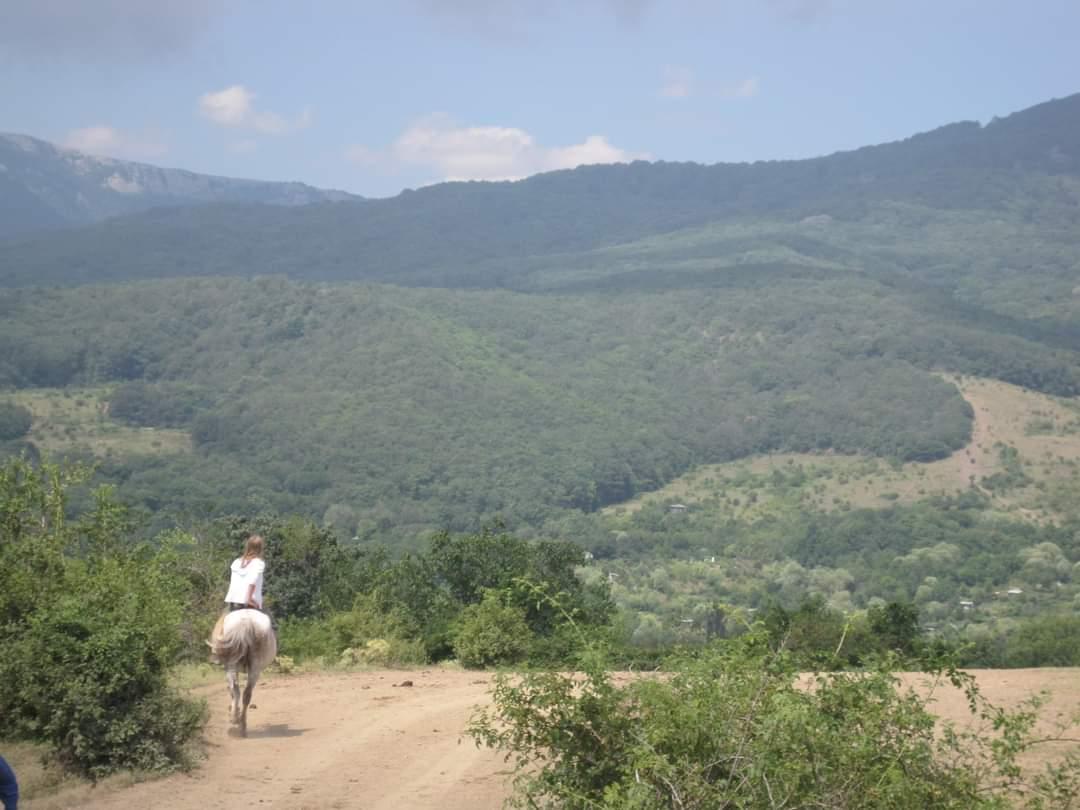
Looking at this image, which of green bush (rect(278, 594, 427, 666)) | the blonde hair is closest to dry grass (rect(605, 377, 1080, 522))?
green bush (rect(278, 594, 427, 666))

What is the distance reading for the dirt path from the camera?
8602 millimetres

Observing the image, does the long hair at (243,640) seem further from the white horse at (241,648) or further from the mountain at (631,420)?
the mountain at (631,420)

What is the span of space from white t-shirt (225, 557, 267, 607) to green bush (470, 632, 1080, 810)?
3.35 metres

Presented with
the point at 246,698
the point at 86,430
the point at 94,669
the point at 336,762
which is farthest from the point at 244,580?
the point at 86,430

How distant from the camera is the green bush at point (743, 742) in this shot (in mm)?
6746

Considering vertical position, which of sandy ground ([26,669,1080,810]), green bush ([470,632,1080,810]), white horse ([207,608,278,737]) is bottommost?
sandy ground ([26,669,1080,810])

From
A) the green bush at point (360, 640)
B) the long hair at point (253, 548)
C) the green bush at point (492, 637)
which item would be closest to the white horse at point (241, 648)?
the long hair at point (253, 548)

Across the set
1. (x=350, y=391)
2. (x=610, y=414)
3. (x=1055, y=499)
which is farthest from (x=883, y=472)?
(x=350, y=391)

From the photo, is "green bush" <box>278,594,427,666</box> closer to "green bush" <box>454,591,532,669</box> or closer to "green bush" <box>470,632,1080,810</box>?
"green bush" <box>454,591,532,669</box>

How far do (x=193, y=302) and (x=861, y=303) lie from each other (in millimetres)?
86475

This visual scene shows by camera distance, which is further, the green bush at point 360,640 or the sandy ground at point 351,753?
the green bush at point 360,640

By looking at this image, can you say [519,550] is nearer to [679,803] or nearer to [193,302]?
[679,803]

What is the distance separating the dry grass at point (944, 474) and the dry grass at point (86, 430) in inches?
1520

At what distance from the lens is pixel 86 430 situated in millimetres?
109812
